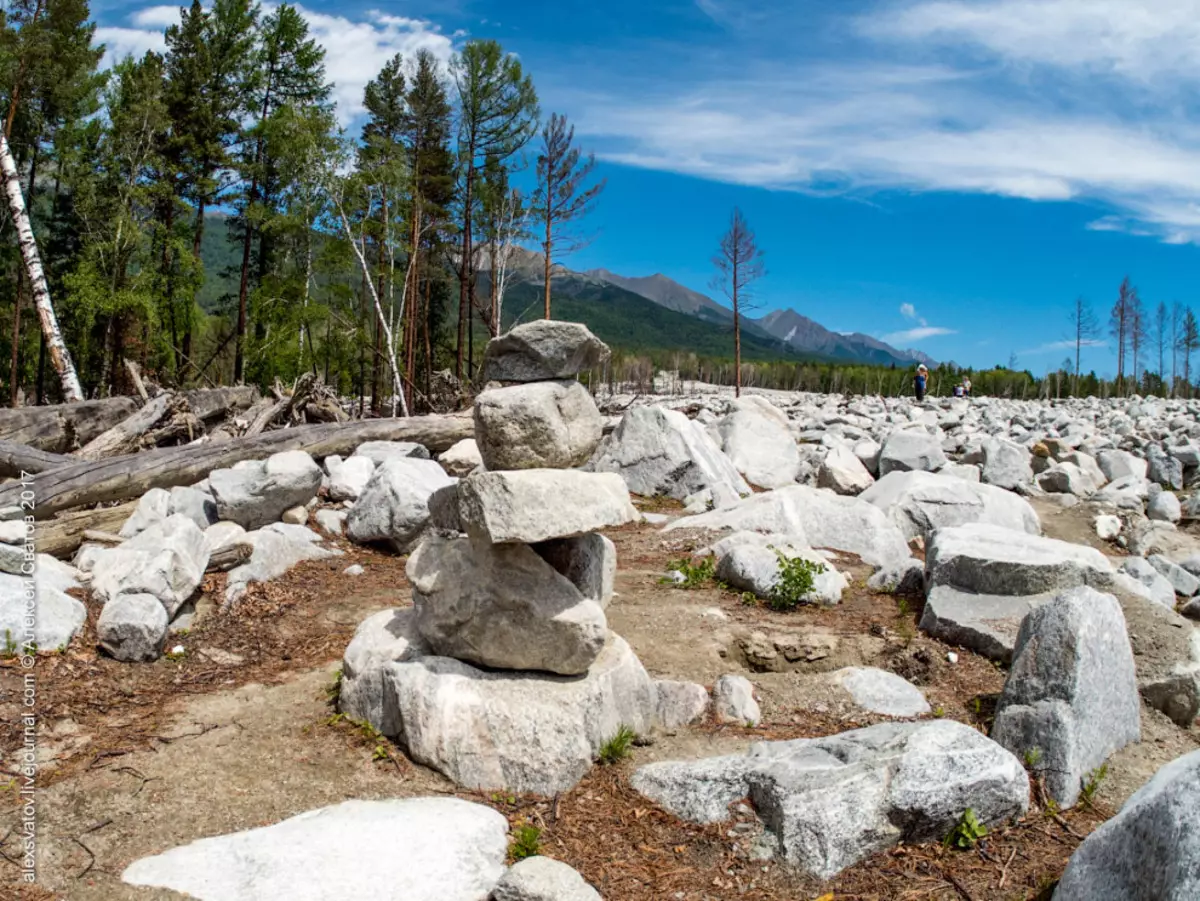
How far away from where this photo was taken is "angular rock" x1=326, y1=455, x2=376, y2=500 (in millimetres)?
11469

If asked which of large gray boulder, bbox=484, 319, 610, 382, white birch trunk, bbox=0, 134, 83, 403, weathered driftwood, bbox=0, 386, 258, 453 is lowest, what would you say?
weathered driftwood, bbox=0, 386, 258, 453

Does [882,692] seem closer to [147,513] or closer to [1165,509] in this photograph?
[147,513]

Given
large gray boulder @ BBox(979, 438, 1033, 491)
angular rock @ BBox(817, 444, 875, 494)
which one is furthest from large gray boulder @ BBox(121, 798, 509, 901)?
large gray boulder @ BBox(979, 438, 1033, 491)

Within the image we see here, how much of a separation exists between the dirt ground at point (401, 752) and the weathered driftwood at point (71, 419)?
668 centimetres

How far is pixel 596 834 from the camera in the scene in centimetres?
452

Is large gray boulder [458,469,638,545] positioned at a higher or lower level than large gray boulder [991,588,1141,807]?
higher

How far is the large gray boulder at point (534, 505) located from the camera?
4922mm

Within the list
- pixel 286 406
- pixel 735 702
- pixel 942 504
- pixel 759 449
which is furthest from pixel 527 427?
pixel 286 406

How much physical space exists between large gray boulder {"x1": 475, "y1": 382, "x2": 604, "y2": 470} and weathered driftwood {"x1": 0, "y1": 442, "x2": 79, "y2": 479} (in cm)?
710

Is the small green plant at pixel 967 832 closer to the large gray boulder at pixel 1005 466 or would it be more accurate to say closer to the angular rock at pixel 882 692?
the angular rock at pixel 882 692

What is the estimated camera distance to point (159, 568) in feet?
22.7

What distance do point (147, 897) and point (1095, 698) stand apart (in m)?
5.07

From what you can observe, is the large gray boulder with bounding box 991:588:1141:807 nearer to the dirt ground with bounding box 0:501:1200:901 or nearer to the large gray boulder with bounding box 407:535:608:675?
the dirt ground with bounding box 0:501:1200:901

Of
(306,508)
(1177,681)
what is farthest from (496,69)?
(1177,681)
